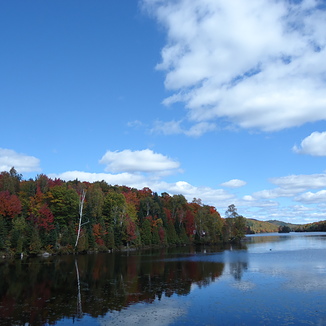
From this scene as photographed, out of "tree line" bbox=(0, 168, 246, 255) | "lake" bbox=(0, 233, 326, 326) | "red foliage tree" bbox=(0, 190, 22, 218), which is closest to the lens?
"lake" bbox=(0, 233, 326, 326)

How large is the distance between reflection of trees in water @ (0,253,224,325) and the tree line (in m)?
25.8

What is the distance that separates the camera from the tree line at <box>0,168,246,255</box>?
2670 inches

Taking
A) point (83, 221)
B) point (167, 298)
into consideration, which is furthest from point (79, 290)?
point (83, 221)

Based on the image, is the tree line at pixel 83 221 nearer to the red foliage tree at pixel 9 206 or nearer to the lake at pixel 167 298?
the red foliage tree at pixel 9 206

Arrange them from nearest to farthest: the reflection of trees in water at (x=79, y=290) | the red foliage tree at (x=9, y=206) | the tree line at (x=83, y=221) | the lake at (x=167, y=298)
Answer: the lake at (x=167, y=298), the reflection of trees in water at (x=79, y=290), the tree line at (x=83, y=221), the red foliage tree at (x=9, y=206)

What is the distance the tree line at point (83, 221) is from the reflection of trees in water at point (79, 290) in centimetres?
2584

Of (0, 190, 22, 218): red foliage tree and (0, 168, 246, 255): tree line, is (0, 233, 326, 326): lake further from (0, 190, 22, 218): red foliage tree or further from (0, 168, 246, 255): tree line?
(0, 190, 22, 218): red foliage tree

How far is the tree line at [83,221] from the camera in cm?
6781

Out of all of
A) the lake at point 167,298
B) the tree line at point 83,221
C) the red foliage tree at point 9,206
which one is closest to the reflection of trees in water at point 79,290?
the lake at point 167,298

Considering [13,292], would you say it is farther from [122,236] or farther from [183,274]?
[122,236]

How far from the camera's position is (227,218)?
13188 cm

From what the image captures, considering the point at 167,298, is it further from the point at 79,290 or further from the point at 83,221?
the point at 83,221

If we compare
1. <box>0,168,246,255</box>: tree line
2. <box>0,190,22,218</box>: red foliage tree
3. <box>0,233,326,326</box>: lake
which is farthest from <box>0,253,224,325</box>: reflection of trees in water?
<box>0,190,22,218</box>: red foliage tree

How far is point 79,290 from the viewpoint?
2900cm
